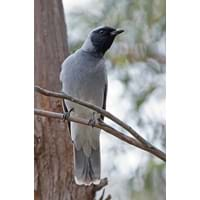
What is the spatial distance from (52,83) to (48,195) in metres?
0.35

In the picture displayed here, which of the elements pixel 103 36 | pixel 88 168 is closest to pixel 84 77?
pixel 103 36

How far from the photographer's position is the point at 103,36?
152 cm

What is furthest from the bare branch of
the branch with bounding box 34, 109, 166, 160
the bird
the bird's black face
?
the bird's black face

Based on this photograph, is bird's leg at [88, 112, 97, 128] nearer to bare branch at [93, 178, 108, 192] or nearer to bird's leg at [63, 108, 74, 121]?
bird's leg at [63, 108, 74, 121]

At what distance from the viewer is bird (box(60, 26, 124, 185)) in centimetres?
150

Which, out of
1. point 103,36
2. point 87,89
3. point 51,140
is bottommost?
point 51,140

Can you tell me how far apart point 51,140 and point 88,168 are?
15cm

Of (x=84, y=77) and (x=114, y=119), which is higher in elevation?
(x=84, y=77)

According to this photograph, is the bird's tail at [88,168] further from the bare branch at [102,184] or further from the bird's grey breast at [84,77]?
the bird's grey breast at [84,77]

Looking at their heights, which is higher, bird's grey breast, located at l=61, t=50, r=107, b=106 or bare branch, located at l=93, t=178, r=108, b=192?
bird's grey breast, located at l=61, t=50, r=107, b=106

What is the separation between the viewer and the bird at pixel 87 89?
4.93 ft

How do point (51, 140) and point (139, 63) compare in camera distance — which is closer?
point (51, 140)

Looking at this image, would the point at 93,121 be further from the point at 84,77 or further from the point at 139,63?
the point at 139,63
